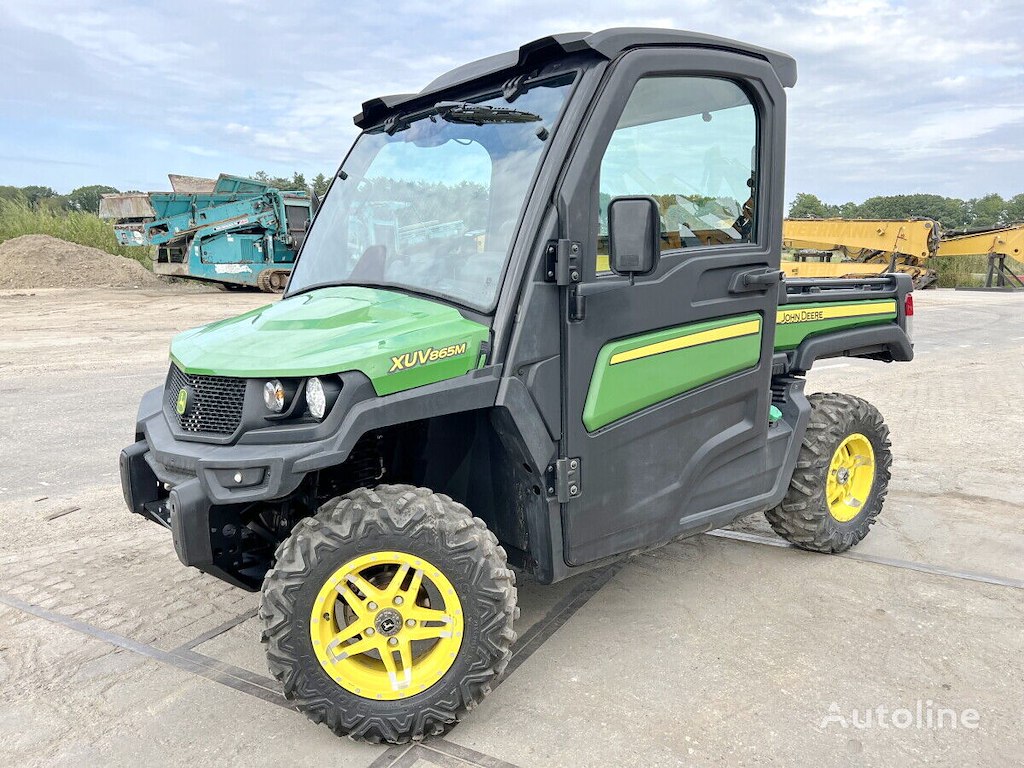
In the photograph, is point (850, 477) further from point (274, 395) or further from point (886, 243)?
point (886, 243)

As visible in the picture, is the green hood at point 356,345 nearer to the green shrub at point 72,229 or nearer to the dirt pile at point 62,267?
the dirt pile at point 62,267

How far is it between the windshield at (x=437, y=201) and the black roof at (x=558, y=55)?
92mm

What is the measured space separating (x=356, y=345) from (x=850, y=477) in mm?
3145

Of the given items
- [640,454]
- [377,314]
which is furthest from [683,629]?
[377,314]

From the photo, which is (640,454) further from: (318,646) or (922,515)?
(922,515)

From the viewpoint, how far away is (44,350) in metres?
11.8

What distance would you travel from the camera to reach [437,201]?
10.8ft

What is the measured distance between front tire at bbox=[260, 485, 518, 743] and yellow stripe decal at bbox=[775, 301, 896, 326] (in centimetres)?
205

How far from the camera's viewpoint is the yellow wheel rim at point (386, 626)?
107 inches

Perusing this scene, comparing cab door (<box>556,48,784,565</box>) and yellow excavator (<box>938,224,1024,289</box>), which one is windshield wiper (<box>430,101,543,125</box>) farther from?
yellow excavator (<box>938,224,1024,289</box>)

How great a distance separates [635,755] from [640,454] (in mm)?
1092

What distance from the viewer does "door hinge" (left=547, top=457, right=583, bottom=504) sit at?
117 inches

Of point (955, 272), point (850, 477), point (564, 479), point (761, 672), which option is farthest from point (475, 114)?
point (955, 272)

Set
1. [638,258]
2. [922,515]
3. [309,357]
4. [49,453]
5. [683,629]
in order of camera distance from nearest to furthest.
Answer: [309,357], [638,258], [683,629], [922,515], [49,453]
